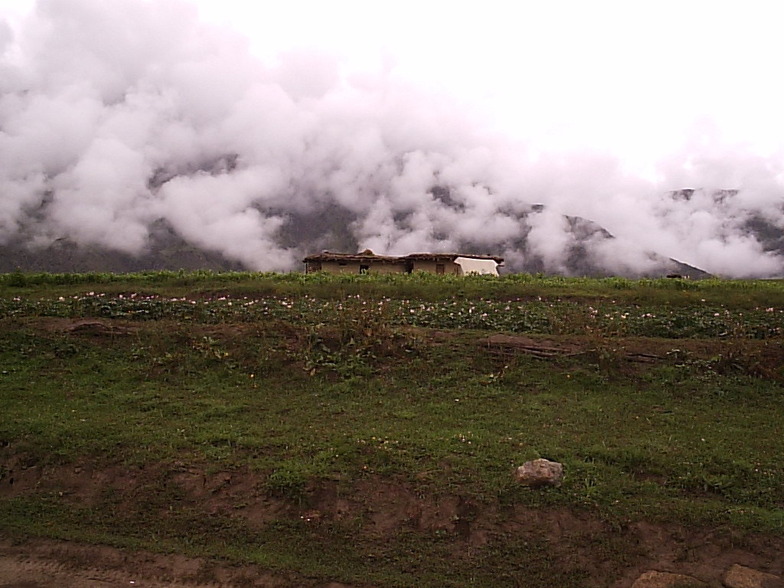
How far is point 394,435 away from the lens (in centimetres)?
793

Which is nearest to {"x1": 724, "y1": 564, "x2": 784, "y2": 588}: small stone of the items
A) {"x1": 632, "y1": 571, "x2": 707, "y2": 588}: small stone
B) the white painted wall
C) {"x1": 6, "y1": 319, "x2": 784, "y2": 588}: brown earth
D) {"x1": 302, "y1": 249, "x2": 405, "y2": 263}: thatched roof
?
{"x1": 6, "y1": 319, "x2": 784, "y2": 588}: brown earth

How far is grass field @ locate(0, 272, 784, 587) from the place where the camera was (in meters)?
6.16

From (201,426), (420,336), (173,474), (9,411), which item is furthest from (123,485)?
(420,336)

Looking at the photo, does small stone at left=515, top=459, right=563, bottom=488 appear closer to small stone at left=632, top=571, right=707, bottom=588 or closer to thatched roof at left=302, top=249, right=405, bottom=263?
Result: small stone at left=632, top=571, right=707, bottom=588

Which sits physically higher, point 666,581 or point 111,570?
point 666,581

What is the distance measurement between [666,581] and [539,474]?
5.19 ft

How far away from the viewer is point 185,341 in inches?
457

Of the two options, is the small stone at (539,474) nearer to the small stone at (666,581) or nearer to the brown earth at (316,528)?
the brown earth at (316,528)

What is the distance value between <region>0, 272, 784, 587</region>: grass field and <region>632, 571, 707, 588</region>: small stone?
0.22m

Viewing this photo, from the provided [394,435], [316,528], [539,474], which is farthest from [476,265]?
[316,528]

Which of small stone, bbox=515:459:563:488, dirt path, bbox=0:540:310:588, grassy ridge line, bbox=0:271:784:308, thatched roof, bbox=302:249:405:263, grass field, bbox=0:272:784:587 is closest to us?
dirt path, bbox=0:540:310:588

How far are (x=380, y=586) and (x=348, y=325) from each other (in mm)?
6222

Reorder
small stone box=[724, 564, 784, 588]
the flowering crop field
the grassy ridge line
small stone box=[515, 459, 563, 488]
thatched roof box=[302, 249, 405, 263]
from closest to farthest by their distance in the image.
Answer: small stone box=[724, 564, 784, 588] < small stone box=[515, 459, 563, 488] < the flowering crop field < the grassy ridge line < thatched roof box=[302, 249, 405, 263]

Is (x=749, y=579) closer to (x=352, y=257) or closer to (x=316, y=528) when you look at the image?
(x=316, y=528)
